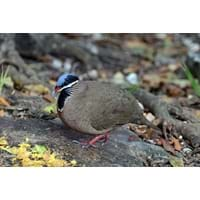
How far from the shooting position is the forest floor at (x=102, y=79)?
18.4 ft

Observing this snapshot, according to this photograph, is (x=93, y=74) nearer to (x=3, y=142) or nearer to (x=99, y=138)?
(x=99, y=138)

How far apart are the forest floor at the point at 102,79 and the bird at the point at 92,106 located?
0.22 metres

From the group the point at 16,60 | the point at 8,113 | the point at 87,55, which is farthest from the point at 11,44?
the point at 8,113

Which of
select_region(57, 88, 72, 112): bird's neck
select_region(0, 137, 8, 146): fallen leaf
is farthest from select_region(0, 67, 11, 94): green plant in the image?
select_region(57, 88, 72, 112): bird's neck

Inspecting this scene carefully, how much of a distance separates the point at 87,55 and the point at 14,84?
2019 mm

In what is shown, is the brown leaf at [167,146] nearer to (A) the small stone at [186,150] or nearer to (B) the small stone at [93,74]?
(A) the small stone at [186,150]

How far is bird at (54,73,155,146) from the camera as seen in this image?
5.55 m

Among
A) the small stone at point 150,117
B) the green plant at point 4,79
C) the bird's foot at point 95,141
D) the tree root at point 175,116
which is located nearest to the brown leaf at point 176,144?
the tree root at point 175,116

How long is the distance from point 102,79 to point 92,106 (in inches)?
118

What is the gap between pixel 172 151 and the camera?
19.2 feet

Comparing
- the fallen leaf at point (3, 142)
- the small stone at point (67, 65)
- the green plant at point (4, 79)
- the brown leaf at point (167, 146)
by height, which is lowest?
the brown leaf at point (167, 146)

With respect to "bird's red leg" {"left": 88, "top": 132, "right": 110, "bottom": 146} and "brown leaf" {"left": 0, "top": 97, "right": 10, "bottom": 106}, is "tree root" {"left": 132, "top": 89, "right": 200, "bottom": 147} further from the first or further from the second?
"brown leaf" {"left": 0, "top": 97, "right": 10, "bottom": 106}

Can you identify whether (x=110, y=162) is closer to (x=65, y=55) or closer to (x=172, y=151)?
(x=172, y=151)

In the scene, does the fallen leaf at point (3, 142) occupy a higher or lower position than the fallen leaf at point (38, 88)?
lower
